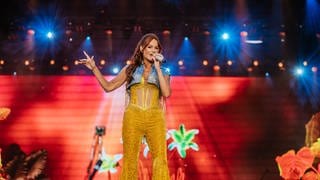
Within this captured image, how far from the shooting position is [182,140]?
232 inches

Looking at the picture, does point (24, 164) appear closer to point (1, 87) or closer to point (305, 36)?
point (1, 87)

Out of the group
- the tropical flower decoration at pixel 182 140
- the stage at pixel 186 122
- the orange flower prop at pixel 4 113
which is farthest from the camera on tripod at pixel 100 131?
the orange flower prop at pixel 4 113

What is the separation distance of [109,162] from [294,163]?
2.35 m

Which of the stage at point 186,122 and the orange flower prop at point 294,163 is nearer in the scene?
the orange flower prop at point 294,163

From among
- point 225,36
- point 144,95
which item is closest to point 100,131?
point 225,36

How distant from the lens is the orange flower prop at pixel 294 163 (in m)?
5.66

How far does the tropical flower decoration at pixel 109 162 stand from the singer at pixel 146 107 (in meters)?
3.20

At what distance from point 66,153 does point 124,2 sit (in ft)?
7.92

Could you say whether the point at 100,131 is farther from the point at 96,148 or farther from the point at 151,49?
the point at 151,49

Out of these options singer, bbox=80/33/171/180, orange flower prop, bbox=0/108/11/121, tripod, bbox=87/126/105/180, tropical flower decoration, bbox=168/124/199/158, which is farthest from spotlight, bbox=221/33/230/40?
singer, bbox=80/33/171/180

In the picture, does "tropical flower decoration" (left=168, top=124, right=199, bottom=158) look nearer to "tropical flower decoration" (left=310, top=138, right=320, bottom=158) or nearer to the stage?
the stage

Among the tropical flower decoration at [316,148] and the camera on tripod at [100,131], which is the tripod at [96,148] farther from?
the tropical flower decoration at [316,148]

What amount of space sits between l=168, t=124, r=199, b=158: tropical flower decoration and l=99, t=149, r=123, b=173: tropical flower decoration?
697 millimetres

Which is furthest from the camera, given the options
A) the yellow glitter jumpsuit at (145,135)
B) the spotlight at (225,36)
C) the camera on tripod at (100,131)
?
the spotlight at (225,36)
